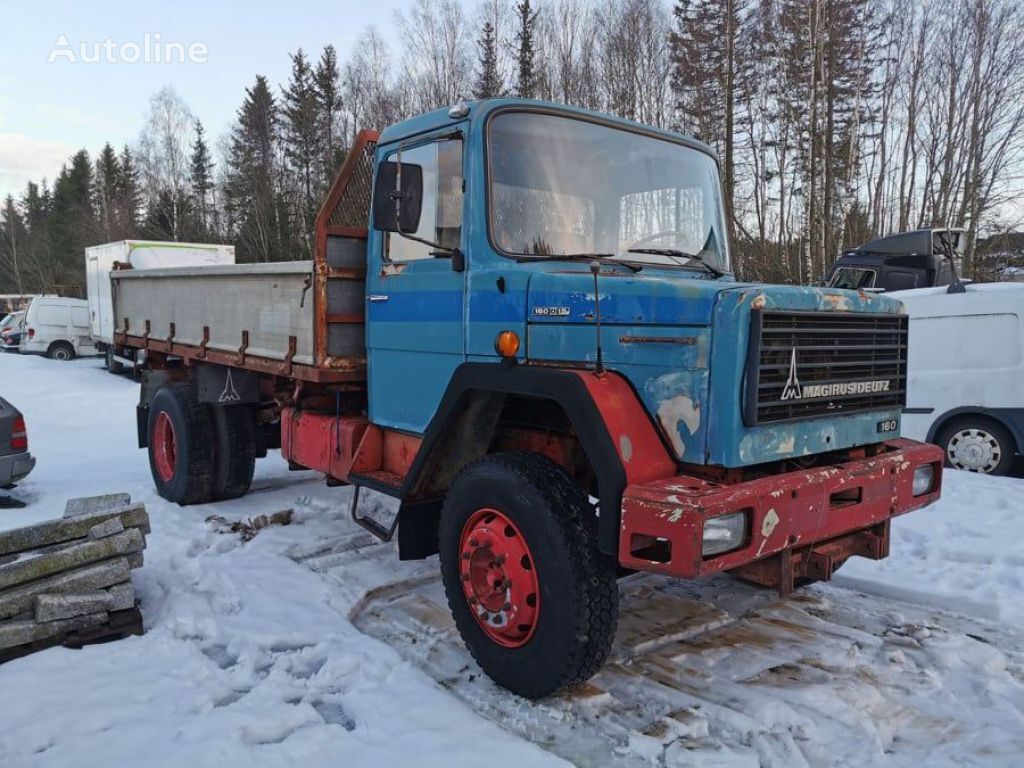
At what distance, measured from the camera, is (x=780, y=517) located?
10.1 feet

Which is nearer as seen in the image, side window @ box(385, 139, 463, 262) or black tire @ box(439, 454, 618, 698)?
black tire @ box(439, 454, 618, 698)

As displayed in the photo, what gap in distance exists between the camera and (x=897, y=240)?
1354 centimetres

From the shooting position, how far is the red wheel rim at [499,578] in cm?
344

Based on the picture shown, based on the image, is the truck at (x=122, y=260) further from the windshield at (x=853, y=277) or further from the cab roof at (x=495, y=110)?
the windshield at (x=853, y=277)

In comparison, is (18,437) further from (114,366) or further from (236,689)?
(114,366)

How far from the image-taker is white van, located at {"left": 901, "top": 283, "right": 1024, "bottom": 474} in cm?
830

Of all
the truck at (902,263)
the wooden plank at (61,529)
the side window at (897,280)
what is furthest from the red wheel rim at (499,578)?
the side window at (897,280)

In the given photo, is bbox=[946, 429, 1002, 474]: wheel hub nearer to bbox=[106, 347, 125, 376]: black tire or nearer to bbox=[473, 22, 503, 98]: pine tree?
bbox=[106, 347, 125, 376]: black tire

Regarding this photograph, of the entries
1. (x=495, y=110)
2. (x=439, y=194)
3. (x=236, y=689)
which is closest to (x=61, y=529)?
(x=236, y=689)

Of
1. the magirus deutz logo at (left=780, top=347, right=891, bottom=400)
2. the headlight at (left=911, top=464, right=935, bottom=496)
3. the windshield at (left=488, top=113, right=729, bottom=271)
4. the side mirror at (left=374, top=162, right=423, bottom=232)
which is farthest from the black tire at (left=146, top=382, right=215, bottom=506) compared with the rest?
the headlight at (left=911, top=464, right=935, bottom=496)

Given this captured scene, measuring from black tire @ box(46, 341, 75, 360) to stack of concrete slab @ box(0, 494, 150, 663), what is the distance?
24019 mm

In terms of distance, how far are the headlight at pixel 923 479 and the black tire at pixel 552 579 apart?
174 centimetres

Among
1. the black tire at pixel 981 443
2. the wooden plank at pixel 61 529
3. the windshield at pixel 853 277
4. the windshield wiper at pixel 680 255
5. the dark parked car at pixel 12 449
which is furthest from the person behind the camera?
the windshield at pixel 853 277

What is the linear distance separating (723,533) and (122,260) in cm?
1910
